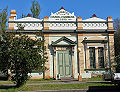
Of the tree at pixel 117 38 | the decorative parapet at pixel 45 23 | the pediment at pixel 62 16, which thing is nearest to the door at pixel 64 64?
the decorative parapet at pixel 45 23

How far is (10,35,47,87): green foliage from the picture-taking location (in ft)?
33.6

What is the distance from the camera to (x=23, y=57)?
10195mm

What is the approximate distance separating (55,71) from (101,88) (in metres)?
7.14

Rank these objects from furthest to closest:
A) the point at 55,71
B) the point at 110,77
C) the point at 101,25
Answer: the point at 101,25 < the point at 55,71 < the point at 110,77

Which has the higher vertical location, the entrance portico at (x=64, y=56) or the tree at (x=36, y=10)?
the tree at (x=36, y=10)

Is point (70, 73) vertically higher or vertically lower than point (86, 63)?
lower

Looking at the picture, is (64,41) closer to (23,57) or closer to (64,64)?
(64,64)

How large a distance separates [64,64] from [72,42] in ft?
8.50

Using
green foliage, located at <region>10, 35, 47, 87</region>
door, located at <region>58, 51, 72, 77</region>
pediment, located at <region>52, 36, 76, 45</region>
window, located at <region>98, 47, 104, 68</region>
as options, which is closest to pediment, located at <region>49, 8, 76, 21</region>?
pediment, located at <region>52, 36, 76, 45</region>

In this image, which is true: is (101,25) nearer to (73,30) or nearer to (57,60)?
(73,30)

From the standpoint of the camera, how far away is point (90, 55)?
17938 millimetres

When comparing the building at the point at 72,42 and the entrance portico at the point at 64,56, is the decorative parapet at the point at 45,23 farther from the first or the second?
the entrance portico at the point at 64,56

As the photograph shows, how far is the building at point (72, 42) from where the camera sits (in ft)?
56.9

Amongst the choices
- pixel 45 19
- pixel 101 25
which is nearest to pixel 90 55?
pixel 101 25
